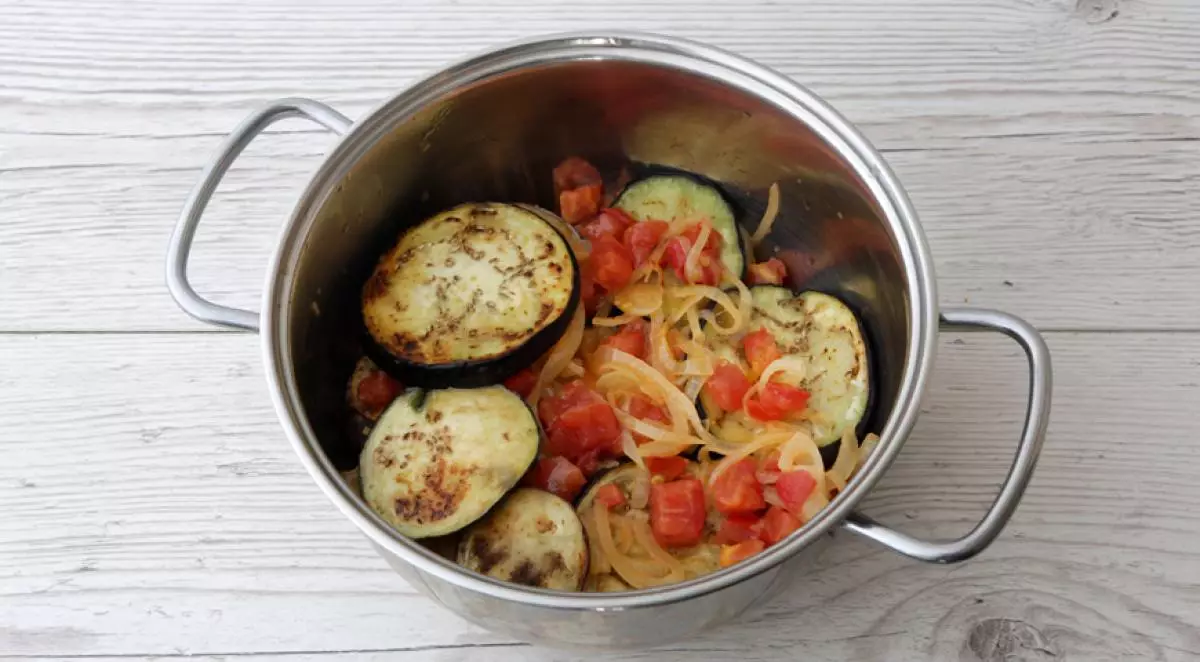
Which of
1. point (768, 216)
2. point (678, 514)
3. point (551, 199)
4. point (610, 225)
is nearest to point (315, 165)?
point (551, 199)

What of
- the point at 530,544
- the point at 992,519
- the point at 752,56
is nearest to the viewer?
the point at 992,519

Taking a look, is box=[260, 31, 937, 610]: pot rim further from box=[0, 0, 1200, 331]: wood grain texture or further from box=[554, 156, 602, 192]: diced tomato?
box=[0, 0, 1200, 331]: wood grain texture

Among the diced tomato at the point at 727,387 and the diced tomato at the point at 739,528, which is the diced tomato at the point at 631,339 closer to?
the diced tomato at the point at 727,387

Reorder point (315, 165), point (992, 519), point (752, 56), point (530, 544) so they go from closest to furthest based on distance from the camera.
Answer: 1. point (992, 519)
2. point (530, 544)
3. point (315, 165)
4. point (752, 56)

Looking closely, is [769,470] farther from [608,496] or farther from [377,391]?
[377,391]

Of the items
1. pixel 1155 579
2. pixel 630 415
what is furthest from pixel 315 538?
pixel 1155 579

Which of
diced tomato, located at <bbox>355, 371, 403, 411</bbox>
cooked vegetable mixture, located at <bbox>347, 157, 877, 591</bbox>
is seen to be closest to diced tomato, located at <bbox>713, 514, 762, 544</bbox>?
cooked vegetable mixture, located at <bbox>347, 157, 877, 591</bbox>
